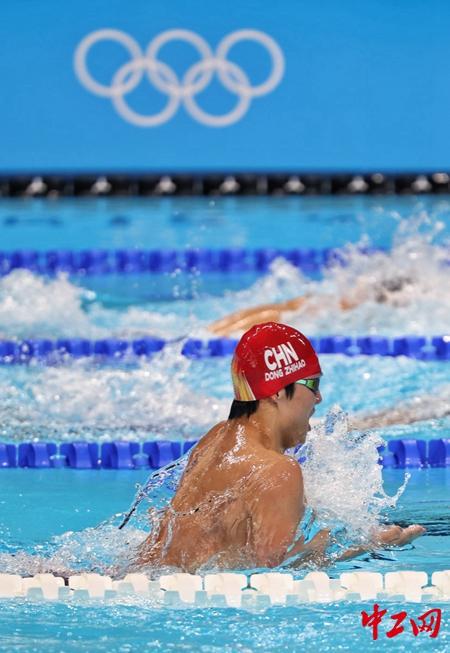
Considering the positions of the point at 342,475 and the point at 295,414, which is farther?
the point at 342,475

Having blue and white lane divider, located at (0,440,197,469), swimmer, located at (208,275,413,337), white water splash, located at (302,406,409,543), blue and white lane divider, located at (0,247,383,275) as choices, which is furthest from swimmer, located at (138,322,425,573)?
blue and white lane divider, located at (0,247,383,275)

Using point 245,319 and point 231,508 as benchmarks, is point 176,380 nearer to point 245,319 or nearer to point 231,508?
point 245,319

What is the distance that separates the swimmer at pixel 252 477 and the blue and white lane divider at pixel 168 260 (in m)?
4.79

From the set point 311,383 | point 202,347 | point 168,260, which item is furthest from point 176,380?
point 168,260

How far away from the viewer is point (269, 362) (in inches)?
100

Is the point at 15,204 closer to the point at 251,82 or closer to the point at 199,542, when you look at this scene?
the point at 251,82

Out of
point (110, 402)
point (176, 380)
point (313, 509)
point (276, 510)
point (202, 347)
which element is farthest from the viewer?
point (202, 347)

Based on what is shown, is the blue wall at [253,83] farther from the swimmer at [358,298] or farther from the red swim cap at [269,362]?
the red swim cap at [269,362]

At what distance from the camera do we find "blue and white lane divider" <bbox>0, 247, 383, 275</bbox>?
292 inches

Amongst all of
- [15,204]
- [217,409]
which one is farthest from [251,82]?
[217,409]

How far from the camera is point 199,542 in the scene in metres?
2.56

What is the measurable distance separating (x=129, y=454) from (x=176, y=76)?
515 cm

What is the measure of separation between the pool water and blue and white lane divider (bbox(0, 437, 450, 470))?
0.18 feet

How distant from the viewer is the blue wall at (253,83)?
8781mm
